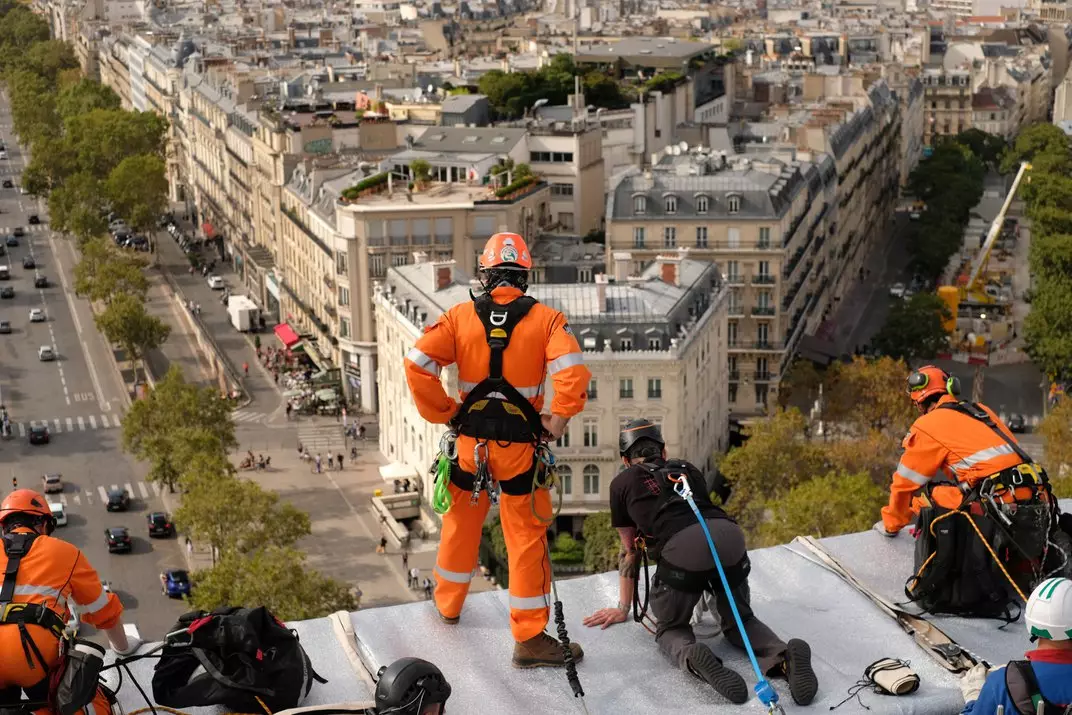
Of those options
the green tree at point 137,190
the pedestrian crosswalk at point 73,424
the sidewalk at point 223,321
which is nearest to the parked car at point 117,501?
the pedestrian crosswalk at point 73,424

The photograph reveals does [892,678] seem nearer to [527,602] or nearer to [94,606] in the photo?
[527,602]

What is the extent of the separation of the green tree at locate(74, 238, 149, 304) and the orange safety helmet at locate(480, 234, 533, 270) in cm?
8491

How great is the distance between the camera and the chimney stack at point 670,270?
71.2 m

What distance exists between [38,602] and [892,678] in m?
7.70

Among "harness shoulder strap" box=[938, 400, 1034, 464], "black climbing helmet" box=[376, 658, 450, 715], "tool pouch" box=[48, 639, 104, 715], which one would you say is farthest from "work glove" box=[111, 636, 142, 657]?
"harness shoulder strap" box=[938, 400, 1034, 464]

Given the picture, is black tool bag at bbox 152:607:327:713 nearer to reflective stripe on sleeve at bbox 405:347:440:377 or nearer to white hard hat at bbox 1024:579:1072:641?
reflective stripe on sleeve at bbox 405:347:440:377

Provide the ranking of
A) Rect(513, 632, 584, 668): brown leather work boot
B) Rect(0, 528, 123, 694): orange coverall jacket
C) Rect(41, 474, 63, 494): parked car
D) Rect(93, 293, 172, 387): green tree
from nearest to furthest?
Rect(0, 528, 123, 694): orange coverall jacket < Rect(513, 632, 584, 668): brown leather work boot < Rect(41, 474, 63, 494): parked car < Rect(93, 293, 172, 387): green tree

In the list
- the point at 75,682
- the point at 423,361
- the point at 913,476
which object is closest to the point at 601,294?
the point at 913,476

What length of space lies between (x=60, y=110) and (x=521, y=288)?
154 meters

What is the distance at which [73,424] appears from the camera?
88.4 meters

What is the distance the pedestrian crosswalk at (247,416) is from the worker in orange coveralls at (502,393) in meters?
70.2

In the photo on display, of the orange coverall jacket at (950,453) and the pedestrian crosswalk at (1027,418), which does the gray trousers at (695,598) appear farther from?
the pedestrian crosswalk at (1027,418)

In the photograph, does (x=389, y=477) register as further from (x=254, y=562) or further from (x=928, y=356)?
(x=928, y=356)

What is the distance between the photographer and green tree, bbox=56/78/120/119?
16100 cm
